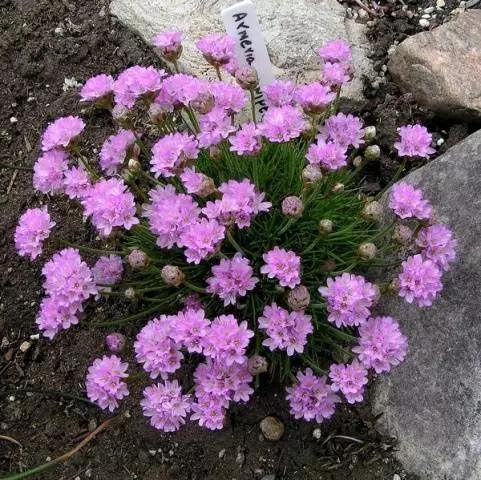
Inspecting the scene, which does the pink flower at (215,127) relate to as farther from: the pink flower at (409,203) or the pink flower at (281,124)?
the pink flower at (409,203)

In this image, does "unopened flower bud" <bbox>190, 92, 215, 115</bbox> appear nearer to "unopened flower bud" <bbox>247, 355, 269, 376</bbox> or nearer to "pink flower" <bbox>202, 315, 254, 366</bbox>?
"pink flower" <bbox>202, 315, 254, 366</bbox>

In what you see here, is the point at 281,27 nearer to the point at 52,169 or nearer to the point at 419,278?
the point at 52,169

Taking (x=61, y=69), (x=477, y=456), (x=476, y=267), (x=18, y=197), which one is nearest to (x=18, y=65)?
(x=61, y=69)

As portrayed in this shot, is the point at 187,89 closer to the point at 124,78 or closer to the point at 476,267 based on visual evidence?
the point at 124,78

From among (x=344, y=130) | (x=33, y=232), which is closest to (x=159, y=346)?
(x=33, y=232)

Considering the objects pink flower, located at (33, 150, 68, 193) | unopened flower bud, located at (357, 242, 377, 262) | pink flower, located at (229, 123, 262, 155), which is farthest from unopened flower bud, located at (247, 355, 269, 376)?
pink flower, located at (33, 150, 68, 193)
